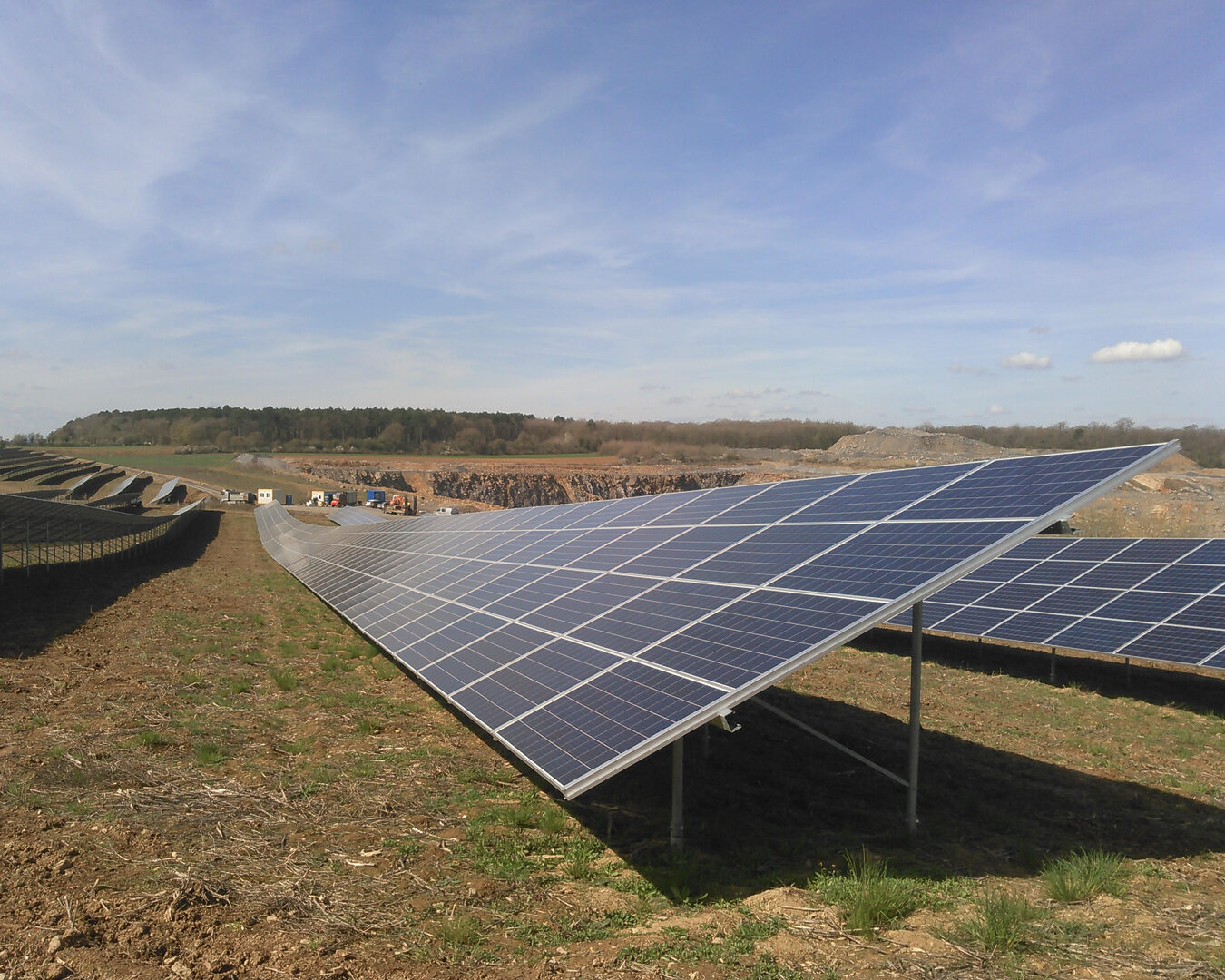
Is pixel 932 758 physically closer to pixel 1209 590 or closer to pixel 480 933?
pixel 480 933

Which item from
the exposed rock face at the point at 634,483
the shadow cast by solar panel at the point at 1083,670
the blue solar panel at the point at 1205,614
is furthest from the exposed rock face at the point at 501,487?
the blue solar panel at the point at 1205,614

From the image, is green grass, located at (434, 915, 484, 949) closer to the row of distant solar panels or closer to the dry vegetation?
the dry vegetation

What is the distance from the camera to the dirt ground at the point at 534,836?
6.84 metres

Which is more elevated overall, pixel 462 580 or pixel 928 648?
pixel 462 580

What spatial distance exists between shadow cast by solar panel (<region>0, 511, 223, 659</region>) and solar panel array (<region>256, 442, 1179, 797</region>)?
10624mm

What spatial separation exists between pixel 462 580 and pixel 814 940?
15.2m

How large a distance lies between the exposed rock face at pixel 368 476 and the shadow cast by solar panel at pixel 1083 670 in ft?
388

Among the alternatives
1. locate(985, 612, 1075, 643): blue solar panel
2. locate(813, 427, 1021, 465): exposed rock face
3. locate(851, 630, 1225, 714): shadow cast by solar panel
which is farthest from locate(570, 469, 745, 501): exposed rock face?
locate(985, 612, 1075, 643): blue solar panel

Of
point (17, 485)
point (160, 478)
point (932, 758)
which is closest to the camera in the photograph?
point (932, 758)

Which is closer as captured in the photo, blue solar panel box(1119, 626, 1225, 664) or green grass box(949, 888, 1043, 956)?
green grass box(949, 888, 1043, 956)

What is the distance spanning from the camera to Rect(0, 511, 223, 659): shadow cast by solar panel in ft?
70.2

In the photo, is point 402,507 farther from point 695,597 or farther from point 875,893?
point 875,893

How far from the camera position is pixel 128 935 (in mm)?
6711

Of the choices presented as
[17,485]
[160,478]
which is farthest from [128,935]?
[160,478]
